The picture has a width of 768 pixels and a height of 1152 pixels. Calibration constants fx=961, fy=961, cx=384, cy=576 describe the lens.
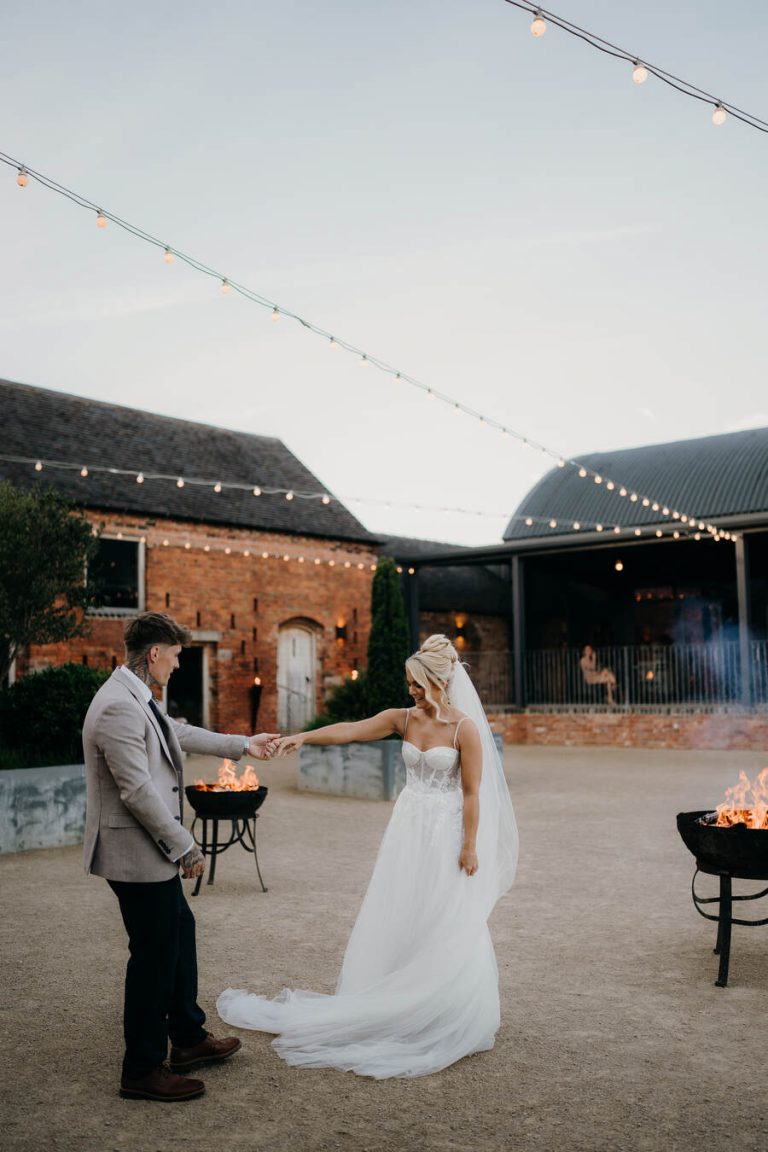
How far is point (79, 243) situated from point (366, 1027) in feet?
27.2

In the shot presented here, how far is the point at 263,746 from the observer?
4570 millimetres

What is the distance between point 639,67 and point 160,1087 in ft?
21.0

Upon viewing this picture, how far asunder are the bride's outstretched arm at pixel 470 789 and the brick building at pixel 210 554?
1400cm

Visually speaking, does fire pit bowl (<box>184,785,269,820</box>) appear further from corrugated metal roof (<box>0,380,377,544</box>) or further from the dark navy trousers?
corrugated metal roof (<box>0,380,377,544</box>)

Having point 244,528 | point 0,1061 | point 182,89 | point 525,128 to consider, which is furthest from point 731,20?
point 244,528

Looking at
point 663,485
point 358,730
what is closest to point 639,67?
point 358,730

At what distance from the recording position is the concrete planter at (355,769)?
1177 cm

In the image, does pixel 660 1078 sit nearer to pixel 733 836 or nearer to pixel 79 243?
pixel 733 836

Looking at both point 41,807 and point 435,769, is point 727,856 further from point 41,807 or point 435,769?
point 41,807

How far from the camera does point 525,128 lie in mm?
8062

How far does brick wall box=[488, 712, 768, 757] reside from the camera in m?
17.7

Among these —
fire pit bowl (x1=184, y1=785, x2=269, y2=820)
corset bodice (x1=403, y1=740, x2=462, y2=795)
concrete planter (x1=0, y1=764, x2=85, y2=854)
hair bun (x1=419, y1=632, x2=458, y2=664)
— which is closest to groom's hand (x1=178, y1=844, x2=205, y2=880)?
corset bodice (x1=403, y1=740, x2=462, y2=795)

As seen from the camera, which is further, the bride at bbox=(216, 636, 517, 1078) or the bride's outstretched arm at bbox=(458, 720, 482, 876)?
the bride's outstretched arm at bbox=(458, 720, 482, 876)

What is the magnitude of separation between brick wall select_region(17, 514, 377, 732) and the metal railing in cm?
365
